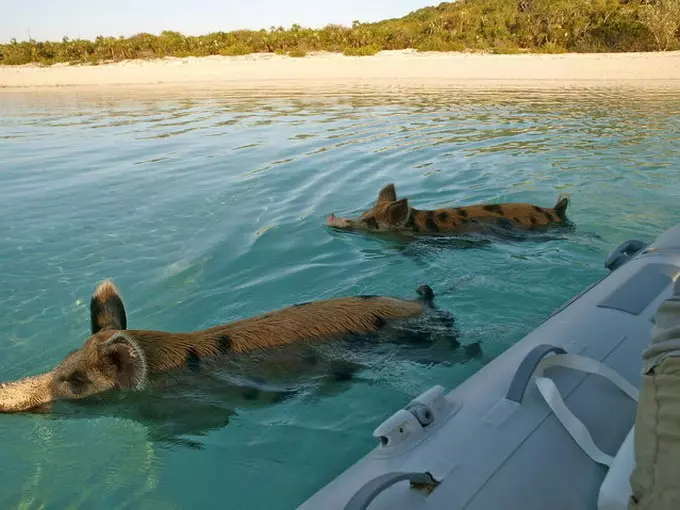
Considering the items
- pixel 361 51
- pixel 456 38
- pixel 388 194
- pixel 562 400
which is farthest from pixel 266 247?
pixel 456 38

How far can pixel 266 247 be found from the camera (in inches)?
316

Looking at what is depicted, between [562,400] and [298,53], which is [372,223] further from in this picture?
[298,53]

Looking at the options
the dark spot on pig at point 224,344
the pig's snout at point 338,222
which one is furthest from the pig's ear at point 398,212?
the dark spot on pig at point 224,344

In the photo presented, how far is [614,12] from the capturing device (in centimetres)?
3959

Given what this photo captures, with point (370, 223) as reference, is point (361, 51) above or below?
above

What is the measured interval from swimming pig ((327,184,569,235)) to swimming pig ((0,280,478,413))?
3223 millimetres

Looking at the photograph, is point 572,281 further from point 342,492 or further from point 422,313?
point 342,492

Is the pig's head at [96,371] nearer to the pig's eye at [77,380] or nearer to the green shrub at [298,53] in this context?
the pig's eye at [77,380]

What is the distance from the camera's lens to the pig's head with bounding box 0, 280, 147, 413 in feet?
12.1

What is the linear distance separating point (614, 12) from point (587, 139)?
3080 cm

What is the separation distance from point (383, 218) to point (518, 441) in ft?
17.8

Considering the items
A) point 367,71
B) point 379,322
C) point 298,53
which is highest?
point 298,53

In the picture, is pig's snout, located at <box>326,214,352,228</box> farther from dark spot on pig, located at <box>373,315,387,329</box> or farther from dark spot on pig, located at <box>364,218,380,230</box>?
dark spot on pig, located at <box>373,315,387,329</box>

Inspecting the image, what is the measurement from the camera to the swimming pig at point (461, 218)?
7621 millimetres
